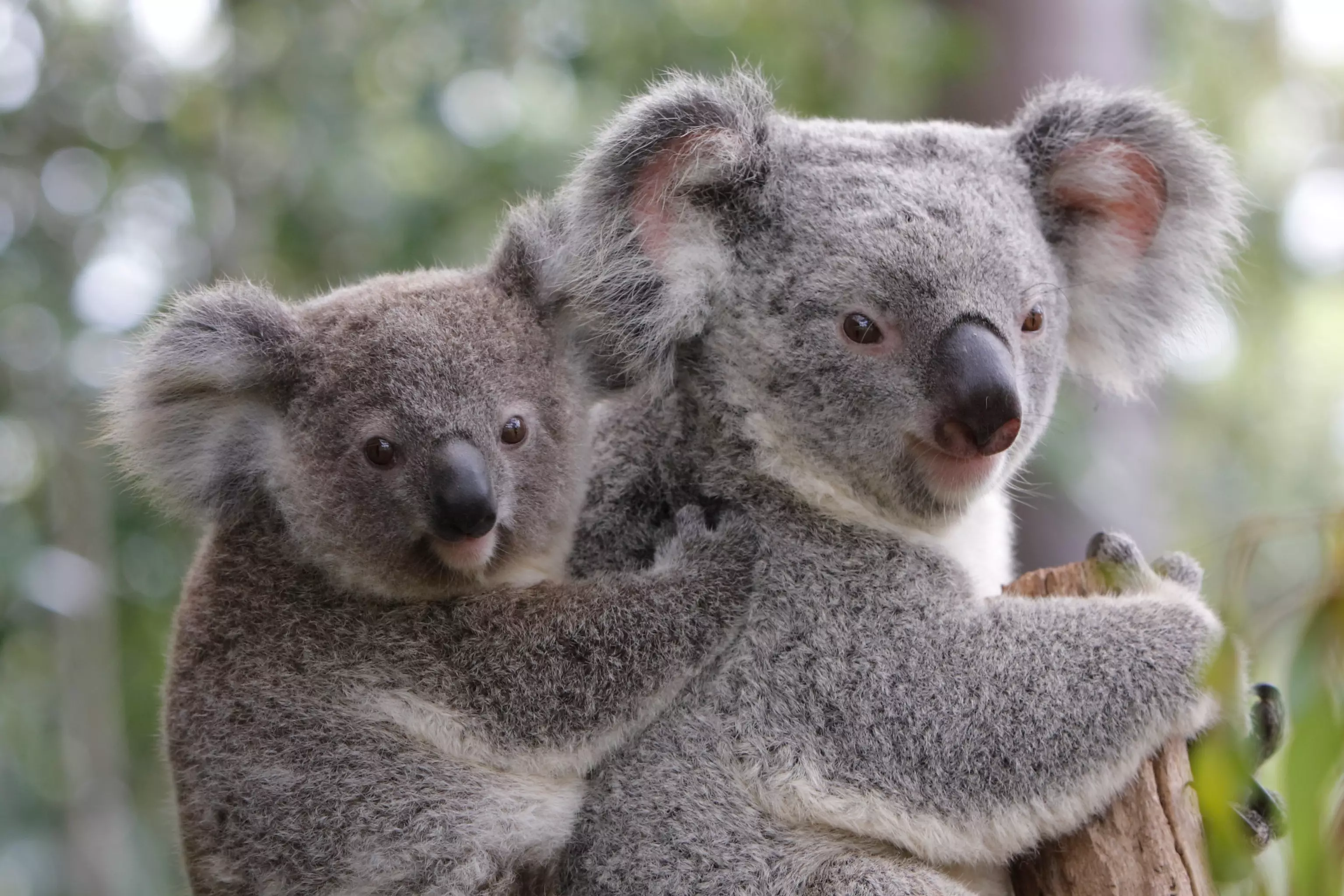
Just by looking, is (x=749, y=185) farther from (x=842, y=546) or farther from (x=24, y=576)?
(x=24, y=576)

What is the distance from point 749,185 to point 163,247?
13.7 ft

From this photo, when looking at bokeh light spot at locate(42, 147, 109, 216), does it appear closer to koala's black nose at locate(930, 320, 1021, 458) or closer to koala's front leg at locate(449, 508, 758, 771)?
koala's front leg at locate(449, 508, 758, 771)

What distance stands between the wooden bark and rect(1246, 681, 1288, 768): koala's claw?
8.4 inches

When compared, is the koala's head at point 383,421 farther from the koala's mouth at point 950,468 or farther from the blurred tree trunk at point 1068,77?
the blurred tree trunk at point 1068,77

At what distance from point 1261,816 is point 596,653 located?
4.40 feet

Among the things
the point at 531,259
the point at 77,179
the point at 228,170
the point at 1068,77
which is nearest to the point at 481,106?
the point at 228,170

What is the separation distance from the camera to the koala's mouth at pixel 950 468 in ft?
7.72

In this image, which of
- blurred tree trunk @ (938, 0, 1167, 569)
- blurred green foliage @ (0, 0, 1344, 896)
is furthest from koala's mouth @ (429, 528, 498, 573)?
blurred tree trunk @ (938, 0, 1167, 569)

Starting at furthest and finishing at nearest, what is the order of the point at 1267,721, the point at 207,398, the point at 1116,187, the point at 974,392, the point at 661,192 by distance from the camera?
the point at 1116,187
the point at 207,398
the point at 661,192
the point at 1267,721
the point at 974,392

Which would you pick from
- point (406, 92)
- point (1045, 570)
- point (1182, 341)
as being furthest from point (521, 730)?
point (406, 92)

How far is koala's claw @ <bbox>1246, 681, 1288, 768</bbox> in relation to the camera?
2422 mm

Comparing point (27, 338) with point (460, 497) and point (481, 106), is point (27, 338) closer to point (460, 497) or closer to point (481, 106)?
point (481, 106)

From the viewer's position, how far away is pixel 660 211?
256cm

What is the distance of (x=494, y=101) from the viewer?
5.55 meters
